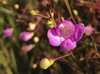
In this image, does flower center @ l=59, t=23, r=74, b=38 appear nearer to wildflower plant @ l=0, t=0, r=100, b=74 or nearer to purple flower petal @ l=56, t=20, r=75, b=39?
purple flower petal @ l=56, t=20, r=75, b=39

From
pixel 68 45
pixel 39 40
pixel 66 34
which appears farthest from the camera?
pixel 39 40

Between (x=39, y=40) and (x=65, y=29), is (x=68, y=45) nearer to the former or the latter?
(x=65, y=29)

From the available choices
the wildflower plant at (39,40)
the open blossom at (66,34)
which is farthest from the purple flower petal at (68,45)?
the wildflower plant at (39,40)

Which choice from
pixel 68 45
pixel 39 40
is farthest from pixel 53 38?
pixel 39 40

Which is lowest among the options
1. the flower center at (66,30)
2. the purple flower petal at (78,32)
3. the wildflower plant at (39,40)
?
the wildflower plant at (39,40)

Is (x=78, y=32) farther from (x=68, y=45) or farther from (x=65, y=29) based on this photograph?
(x=65, y=29)

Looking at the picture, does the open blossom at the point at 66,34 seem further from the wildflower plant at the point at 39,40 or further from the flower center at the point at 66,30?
the wildflower plant at the point at 39,40

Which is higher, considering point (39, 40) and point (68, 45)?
point (68, 45)

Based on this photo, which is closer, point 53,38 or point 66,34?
point 53,38

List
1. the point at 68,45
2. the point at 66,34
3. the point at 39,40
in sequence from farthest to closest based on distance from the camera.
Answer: the point at 39,40 < the point at 66,34 < the point at 68,45
